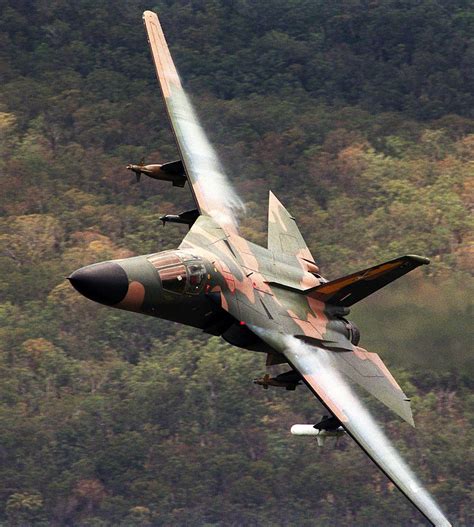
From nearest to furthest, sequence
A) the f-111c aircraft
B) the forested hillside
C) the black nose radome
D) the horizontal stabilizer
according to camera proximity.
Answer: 1. the black nose radome
2. the f-111c aircraft
3. the horizontal stabilizer
4. the forested hillside

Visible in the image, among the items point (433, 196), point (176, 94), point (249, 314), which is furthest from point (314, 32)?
point (249, 314)

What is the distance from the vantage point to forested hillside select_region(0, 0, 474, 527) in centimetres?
10456

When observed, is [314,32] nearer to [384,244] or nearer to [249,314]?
[384,244]

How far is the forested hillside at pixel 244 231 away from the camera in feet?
343

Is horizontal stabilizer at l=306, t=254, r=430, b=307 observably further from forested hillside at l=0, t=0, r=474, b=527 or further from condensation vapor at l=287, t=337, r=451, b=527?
forested hillside at l=0, t=0, r=474, b=527

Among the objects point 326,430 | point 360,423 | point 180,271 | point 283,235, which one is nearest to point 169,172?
point 283,235

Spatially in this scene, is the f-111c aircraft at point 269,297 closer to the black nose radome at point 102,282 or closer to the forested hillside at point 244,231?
the black nose radome at point 102,282

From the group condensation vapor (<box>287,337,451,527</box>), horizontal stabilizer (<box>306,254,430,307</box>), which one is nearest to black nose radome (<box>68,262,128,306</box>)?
condensation vapor (<box>287,337,451,527</box>)

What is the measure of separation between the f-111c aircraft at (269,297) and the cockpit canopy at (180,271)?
0.03 m

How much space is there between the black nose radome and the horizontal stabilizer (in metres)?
8.41

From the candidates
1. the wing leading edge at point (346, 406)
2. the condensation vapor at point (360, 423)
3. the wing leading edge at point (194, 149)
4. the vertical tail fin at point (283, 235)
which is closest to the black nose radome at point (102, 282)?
the wing leading edge at point (346, 406)

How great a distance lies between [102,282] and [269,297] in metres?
7.28

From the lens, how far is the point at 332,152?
13600cm

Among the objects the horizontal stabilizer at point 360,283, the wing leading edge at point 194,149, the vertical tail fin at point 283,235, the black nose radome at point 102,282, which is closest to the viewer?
the black nose radome at point 102,282
